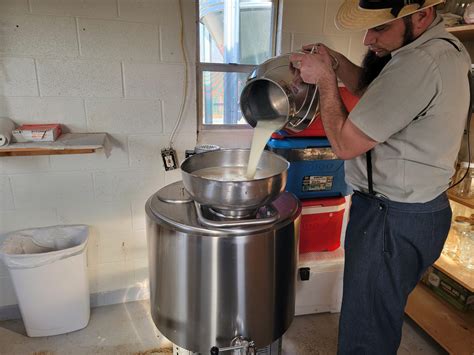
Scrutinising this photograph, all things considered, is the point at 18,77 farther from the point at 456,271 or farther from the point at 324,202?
the point at 456,271

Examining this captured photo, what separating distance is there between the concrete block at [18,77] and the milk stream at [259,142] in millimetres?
1070

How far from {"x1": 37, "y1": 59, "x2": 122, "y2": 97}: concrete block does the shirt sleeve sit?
119 centimetres

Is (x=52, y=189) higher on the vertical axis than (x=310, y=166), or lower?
lower

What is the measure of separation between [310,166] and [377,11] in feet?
2.56

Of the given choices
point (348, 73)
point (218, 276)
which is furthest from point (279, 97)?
point (218, 276)

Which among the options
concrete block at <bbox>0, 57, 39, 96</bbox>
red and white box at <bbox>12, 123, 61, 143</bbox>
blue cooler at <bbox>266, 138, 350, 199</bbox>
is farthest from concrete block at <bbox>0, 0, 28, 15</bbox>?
blue cooler at <bbox>266, 138, 350, 199</bbox>

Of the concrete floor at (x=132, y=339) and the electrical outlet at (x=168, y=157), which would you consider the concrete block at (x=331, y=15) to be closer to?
the electrical outlet at (x=168, y=157)

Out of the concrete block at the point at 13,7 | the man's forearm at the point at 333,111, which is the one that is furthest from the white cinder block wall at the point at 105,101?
the man's forearm at the point at 333,111

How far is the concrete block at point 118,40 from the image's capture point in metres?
1.58

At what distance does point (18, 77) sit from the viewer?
156 centimetres

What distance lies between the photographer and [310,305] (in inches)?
75.5

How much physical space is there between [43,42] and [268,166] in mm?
1135

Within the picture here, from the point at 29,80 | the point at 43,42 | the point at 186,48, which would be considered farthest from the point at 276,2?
the point at 29,80

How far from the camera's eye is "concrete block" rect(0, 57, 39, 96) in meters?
1.54
